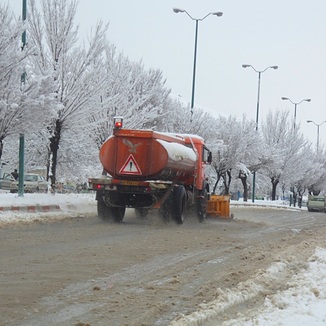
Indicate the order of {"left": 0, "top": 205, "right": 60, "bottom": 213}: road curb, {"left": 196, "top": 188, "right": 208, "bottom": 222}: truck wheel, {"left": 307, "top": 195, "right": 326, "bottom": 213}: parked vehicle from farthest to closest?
{"left": 307, "top": 195, "right": 326, "bottom": 213}: parked vehicle, {"left": 196, "top": 188, "right": 208, "bottom": 222}: truck wheel, {"left": 0, "top": 205, "right": 60, "bottom": 213}: road curb

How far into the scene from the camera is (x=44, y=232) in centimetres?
1481

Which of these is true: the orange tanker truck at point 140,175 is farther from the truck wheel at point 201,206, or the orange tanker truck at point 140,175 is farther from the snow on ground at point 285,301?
the snow on ground at point 285,301

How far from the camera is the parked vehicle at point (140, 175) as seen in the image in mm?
18422

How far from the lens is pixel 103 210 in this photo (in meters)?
19.4

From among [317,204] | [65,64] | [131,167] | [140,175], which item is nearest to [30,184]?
[65,64]

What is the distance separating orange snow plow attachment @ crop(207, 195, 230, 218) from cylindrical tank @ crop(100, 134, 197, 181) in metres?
5.76

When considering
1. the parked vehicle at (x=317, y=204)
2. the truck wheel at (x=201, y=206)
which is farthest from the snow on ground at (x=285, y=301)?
the parked vehicle at (x=317, y=204)

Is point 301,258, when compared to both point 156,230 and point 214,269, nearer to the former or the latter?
point 214,269

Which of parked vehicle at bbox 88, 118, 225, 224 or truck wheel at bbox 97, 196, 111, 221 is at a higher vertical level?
parked vehicle at bbox 88, 118, 225, 224

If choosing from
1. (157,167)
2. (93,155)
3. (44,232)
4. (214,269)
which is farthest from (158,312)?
(93,155)

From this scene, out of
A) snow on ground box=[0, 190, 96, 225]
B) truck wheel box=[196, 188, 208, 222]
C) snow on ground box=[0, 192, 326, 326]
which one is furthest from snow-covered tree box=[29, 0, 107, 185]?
snow on ground box=[0, 192, 326, 326]

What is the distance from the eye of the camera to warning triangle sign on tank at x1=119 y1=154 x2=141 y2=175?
18578mm

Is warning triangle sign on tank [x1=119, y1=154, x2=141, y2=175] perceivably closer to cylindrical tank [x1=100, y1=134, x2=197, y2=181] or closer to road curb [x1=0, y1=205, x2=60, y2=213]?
cylindrical tank [x1=100, y1=134, x2=197, y2=181]

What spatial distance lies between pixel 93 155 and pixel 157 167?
2001 centimetres
